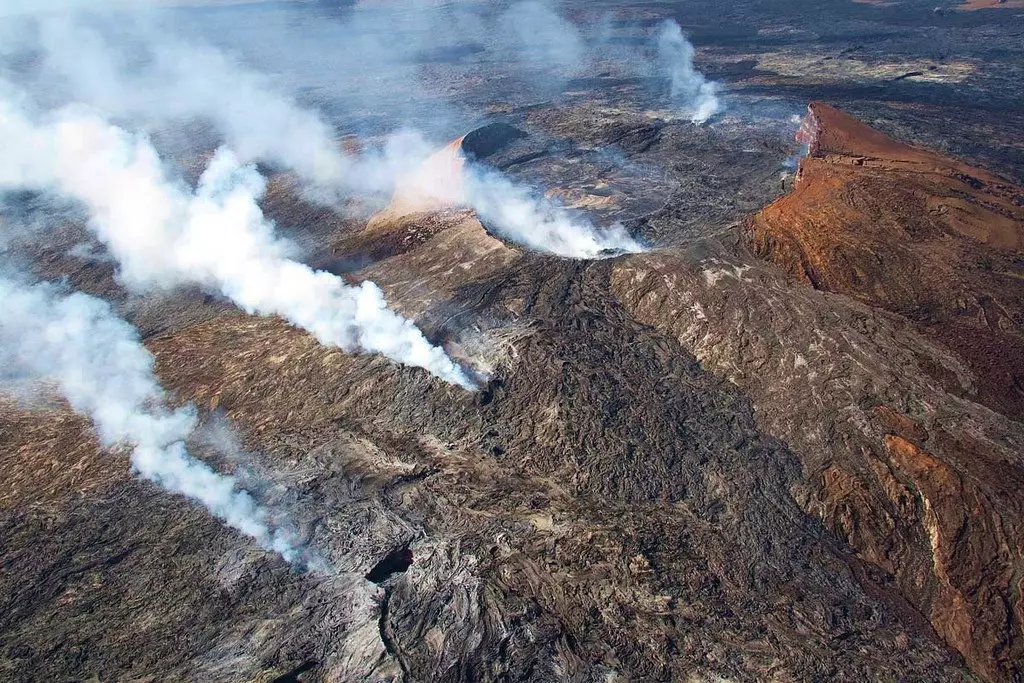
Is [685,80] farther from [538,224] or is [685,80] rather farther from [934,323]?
[934,323]

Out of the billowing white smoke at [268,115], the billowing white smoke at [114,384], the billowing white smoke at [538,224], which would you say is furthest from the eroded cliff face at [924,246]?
the billowing white smoke at [114,384]

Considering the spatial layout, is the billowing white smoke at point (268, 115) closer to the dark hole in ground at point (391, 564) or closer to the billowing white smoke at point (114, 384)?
the billowing white smoke at point (114, 384)

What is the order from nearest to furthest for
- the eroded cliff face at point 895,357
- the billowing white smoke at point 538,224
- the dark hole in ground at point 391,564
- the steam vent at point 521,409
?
the steam vent at point 521,409, the eroded cliff face at point 895,357, the dark hole in ground at point 391,564, the billowing white smoke at point 538,224

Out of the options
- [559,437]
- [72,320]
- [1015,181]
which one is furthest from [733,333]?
[72,320]

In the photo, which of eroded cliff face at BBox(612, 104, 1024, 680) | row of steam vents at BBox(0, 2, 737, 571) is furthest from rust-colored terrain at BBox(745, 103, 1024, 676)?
row of steam vents at BBox(0, 2, 737, 571)

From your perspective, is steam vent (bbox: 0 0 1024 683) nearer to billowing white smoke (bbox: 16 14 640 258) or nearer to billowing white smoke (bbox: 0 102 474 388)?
billowing white smoke (bbox: 0 102 474 388)

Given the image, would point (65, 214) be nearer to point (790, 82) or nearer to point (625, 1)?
point (790, 82)
